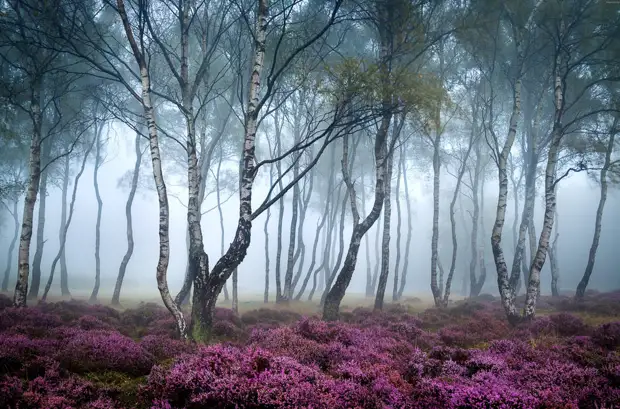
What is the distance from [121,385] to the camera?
5.39 meters

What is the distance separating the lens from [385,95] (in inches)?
402

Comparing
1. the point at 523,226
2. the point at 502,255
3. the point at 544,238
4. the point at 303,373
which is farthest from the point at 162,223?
the point at 523,226

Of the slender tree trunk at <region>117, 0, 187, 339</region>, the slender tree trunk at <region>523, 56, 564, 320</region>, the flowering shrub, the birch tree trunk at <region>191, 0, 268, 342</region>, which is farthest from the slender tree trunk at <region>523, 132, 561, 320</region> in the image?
the flowering shrub

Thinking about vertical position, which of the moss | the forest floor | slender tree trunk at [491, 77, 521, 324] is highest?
slender tree trunk at [491, 77, 521, 324]

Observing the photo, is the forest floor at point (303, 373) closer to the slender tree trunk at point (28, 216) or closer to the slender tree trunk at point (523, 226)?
the slender tree trunk at point (28, 216)

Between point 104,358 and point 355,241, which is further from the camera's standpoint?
point 355,241

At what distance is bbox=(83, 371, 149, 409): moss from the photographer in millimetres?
4815

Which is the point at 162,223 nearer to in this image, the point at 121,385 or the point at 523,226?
the point at 121,385

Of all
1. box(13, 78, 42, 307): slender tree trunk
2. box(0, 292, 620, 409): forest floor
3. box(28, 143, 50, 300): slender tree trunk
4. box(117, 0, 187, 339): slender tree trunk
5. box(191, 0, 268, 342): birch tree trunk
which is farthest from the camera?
box(28, 143, 50, 300): slender tree trunk

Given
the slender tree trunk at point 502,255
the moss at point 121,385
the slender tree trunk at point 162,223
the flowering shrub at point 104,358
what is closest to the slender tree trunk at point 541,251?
the slender tree trunk at point 502,255

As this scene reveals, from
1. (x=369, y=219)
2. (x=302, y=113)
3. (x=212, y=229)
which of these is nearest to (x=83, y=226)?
(x=212, y=229)

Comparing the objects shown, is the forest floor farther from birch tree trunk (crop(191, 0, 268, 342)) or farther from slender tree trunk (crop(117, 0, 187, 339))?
birch tree trunk (crop(191, 0, 268, 342))

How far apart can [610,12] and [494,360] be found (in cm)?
1504

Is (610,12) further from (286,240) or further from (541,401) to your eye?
(286,240)
